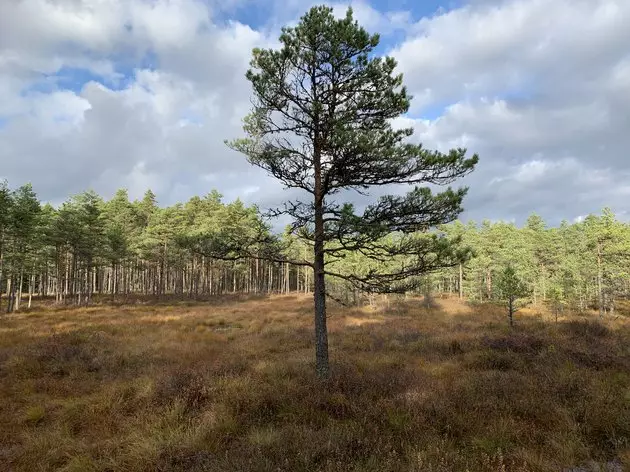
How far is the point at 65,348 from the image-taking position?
1317 centimetres

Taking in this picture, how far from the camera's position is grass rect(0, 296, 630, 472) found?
5.31m

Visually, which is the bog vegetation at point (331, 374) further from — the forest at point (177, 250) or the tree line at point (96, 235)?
the forest at point (177, 250)

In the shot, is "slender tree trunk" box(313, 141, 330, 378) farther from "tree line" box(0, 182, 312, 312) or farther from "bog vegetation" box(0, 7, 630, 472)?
"tree line" box(0, 182, 312, 312)

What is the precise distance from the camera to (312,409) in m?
7.19

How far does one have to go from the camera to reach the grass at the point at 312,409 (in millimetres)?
5309

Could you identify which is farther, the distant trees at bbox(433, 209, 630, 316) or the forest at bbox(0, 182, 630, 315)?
the distant trees at bbox(433, 209, 630, 316)

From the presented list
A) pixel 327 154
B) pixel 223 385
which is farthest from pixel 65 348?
pixel 327 154

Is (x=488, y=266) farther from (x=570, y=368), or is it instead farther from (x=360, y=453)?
(x=360, y=453)

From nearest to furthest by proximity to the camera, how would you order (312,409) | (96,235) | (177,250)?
1. (312,409)
2. (96,235)
3. (177,250)

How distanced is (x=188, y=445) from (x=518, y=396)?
707 cm

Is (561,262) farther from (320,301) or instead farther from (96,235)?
(96,235)

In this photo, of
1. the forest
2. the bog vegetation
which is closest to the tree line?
the forest

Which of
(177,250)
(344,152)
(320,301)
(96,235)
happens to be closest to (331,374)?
(320,301)

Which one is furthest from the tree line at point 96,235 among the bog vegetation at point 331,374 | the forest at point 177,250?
the bog vegetation at point 331,374
